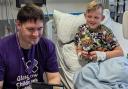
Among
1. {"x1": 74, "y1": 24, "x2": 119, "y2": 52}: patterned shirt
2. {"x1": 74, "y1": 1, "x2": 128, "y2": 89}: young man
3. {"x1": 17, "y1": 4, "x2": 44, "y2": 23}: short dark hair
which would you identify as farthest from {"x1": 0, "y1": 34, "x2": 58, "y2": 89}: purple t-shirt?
{"x1": 74, "y1": 24, "x2": 119, "y2": 52}: patterned shirt

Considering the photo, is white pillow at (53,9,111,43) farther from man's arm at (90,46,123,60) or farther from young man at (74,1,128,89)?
man's arm at (90,46,123,60)

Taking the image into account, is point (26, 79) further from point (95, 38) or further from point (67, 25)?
point (67, 25)

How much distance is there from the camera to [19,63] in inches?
64.8

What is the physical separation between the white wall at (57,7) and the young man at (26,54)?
169 centimetres

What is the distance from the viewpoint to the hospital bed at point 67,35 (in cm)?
241

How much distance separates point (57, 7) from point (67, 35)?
3.28ft

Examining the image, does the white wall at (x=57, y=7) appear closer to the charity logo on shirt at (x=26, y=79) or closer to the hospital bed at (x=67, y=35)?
the hospital bed at (x=67, y=35)

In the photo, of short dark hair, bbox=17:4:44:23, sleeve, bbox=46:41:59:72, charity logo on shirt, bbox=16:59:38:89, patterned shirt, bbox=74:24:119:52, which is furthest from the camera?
patterned shirt, bbox=74:24:119:52

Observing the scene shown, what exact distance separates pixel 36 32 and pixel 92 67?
699 millimetres

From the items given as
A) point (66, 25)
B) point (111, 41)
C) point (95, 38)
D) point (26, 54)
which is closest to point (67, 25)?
point (66, 25)

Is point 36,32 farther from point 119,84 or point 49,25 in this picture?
point 49,25

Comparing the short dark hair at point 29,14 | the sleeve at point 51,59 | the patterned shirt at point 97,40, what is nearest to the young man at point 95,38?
the patterned shirt at point 97,40

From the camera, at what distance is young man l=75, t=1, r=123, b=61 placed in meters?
2.32

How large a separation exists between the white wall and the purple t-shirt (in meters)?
1.69
